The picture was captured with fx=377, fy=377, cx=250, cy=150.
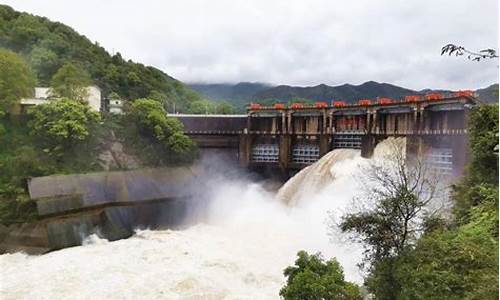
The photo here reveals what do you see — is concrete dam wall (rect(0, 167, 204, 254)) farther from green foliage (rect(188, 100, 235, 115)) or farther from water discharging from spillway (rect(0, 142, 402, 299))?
green foliage (rect(188, 100, 235, 115))

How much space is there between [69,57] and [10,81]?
19.9m

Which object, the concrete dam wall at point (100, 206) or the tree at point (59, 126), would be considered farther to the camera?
the tree at point (59, 126)

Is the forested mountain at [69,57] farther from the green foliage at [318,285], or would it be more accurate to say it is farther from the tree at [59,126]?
the green foliage at [318,285]

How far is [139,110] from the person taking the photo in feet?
96.8

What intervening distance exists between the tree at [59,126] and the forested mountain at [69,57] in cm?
1662

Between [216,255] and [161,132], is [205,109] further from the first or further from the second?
[216,255]

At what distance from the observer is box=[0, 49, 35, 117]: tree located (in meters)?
26.8

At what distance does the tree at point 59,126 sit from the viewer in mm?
24438

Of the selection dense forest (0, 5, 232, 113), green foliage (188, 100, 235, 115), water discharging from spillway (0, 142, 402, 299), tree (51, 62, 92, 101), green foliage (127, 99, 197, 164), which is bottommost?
A: water discharging from spillway (0, 142, 402, 299)

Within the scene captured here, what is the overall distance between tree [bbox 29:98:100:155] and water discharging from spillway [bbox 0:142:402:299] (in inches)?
310

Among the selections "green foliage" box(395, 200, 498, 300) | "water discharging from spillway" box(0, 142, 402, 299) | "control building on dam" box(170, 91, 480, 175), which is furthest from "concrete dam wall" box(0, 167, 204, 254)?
"green foliage" box(395, 200, 498, 300)

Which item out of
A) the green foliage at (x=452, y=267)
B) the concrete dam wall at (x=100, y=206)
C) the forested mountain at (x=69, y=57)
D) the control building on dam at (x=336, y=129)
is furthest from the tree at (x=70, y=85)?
the green foliage at (x=452, y=267)

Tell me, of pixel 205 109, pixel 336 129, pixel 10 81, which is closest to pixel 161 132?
pixel 10 81

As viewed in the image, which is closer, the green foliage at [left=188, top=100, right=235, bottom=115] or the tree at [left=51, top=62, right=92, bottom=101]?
the tree at [left=51, top=62, right=92, bottom=101]
